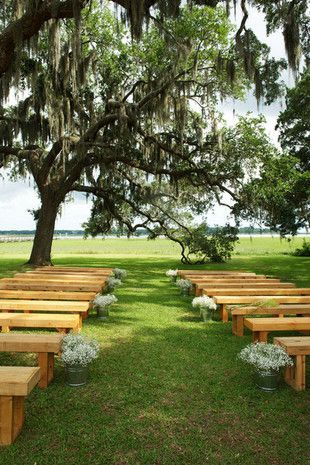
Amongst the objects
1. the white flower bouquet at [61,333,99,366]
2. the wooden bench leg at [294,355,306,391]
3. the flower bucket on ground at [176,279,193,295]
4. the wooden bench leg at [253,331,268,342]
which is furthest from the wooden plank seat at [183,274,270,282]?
the white flower bouquet at [61,333,99,366]

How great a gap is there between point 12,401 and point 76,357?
47.7 inches

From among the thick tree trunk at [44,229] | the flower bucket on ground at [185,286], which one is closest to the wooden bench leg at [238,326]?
the flower bucket on ground at [185,286]

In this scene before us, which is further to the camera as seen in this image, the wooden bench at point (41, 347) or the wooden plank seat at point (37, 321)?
the wooden plank seat at point (37, 321)

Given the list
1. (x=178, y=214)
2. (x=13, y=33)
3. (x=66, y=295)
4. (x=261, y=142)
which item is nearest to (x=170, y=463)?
(x=66, y=295)

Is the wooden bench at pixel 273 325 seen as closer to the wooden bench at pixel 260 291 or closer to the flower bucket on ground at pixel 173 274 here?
the wooden bench at pixel 260 291

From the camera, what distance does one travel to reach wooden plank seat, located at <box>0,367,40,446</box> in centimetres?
370

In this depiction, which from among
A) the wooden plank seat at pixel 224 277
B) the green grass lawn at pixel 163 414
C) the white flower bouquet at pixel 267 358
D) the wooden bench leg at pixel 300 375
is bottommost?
the green grass lawn at pixel 163 414

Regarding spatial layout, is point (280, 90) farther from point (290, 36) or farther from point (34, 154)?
point (34, 154)

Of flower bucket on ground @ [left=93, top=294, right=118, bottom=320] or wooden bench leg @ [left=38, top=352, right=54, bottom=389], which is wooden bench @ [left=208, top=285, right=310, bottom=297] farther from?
wooden bench leg @ [left=38, top=352, right=54, bottom=389]

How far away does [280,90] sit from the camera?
16359 mm

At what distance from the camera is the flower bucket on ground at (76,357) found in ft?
16.3

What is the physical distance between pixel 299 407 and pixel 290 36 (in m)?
10.0

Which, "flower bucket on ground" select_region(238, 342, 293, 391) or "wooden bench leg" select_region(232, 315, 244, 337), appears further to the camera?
"wooden bench leg" select_region(232, 315, 244, 337)

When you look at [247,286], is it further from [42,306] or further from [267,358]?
[267,358]
